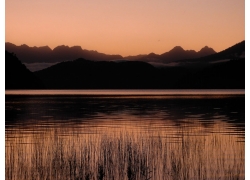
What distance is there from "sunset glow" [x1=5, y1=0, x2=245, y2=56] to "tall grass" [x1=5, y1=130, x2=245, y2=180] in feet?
24.7

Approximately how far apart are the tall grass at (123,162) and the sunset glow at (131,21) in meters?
7.54

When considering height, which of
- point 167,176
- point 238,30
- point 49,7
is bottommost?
point 167,176

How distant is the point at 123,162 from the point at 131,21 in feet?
44.9

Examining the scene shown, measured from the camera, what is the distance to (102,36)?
24.3m

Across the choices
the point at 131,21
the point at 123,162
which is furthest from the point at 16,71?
the point at 123,162

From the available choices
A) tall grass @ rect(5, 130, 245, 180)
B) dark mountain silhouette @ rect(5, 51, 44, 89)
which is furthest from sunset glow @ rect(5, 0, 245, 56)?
tall grass @ rect(5, 130, 245, 180)

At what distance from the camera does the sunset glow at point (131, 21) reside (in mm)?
17594

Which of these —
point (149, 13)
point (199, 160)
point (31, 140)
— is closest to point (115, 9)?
point (149, 13)

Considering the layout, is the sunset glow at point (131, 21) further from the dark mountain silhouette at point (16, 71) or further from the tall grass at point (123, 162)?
the tall grass at point (123, 162)

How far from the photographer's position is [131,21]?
21688 mm

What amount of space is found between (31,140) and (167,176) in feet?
14.1

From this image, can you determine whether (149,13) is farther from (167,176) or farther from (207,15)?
(167,176)

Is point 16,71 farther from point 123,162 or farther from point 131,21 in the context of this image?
point 123,162

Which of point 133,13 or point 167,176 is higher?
point 133,13
